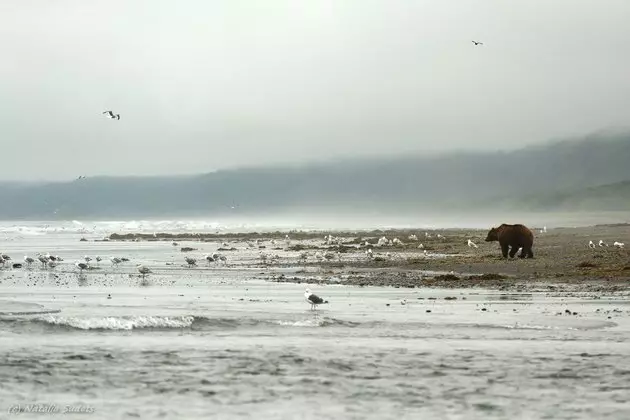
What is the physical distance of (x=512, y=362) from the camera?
49.8 feet

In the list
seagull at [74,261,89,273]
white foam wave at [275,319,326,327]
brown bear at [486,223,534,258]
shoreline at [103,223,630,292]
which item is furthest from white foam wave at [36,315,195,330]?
brown bear at [486,223,534,258]

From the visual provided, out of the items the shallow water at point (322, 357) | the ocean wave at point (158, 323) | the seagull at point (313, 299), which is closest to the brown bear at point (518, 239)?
the shallow water at point (322, 357)

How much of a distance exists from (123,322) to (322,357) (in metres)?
6.50

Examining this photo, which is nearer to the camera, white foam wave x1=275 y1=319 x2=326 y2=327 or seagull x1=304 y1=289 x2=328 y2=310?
white foam wave x1=275 y1=319 x2=326 y2=327

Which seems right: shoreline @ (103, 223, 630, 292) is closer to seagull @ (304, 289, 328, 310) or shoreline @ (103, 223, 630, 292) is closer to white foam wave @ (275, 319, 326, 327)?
seagull @ (304, 289, 328, 310)

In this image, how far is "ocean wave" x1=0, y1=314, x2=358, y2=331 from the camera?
20.4 metres

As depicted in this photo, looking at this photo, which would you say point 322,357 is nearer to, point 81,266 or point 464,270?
point 464,270

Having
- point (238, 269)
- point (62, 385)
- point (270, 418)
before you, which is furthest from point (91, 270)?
point (270, 418)

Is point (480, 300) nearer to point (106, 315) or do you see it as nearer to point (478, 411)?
point (106, 315)

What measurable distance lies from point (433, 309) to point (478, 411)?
1138 centimetres

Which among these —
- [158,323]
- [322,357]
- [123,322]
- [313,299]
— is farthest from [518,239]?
[322,357]

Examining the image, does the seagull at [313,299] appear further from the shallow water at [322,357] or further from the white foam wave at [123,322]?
the white foam wave at [123,322]

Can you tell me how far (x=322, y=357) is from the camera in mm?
16000

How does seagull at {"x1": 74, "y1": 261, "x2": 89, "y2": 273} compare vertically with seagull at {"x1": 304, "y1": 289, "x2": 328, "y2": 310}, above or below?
below
